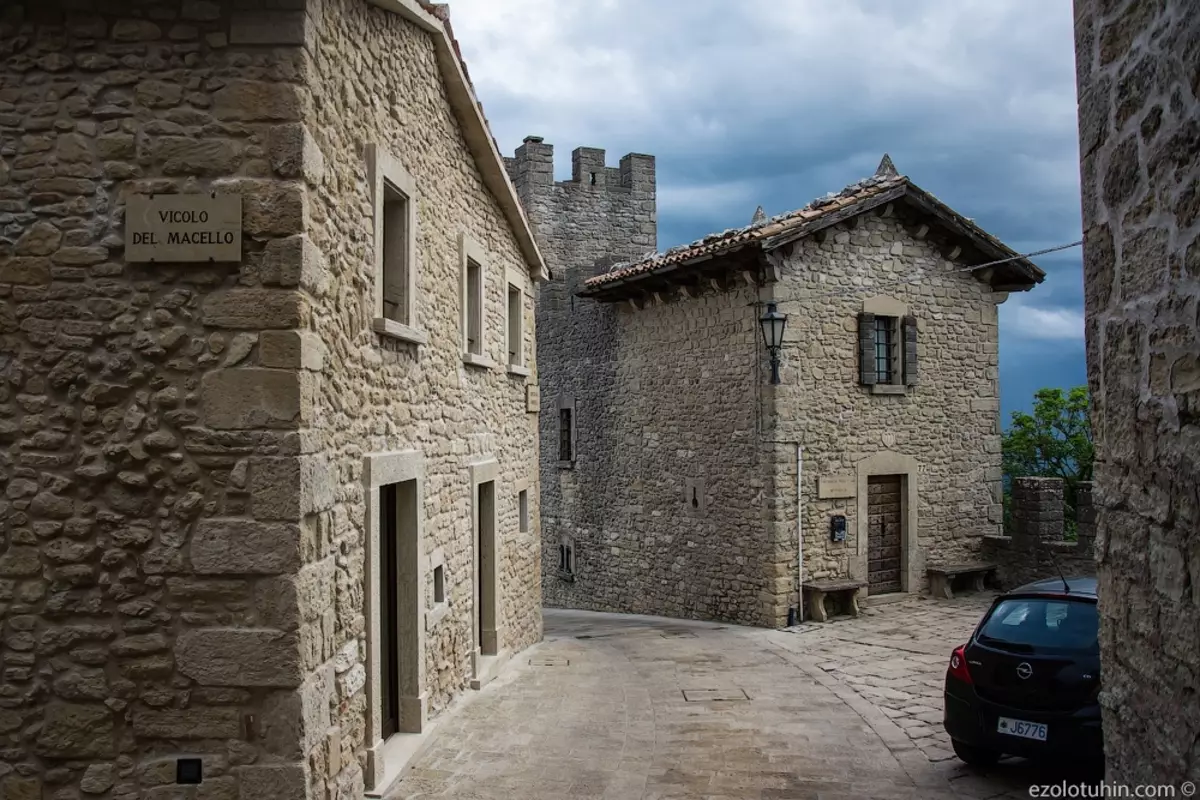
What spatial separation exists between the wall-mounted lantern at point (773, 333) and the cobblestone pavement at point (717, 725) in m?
3.48

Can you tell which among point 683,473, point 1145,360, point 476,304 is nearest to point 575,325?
point 683,473

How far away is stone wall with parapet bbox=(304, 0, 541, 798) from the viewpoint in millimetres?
5156

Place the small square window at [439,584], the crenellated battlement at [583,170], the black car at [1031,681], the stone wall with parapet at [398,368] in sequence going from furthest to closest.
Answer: the crenellated battlement at [583,170] < the small square window at [439,584] < the black car at [1031,681] < the stone wall with parapet at [398,368]

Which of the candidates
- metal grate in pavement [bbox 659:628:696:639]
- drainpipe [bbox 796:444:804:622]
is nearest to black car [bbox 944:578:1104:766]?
metal grate in pavement [bbox 659:628:696:639]

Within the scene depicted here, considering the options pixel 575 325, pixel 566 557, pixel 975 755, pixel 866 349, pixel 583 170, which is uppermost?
pixel 583 170

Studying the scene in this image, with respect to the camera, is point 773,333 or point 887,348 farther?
point 887,348

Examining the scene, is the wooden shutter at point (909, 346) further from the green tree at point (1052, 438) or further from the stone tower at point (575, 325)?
the green tree at point (1052, 438)

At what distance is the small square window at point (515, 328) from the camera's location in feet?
37.6

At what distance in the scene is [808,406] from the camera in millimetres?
12898

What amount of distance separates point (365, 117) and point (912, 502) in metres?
10.4

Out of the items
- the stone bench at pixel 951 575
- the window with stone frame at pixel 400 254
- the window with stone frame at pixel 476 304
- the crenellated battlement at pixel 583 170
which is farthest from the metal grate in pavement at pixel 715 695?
the crenellated battlement at pixel 583 170

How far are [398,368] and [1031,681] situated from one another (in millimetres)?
4574

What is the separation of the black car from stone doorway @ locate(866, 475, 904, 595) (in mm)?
7240

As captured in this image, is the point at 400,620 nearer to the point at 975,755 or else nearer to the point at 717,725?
the point at 717,725
